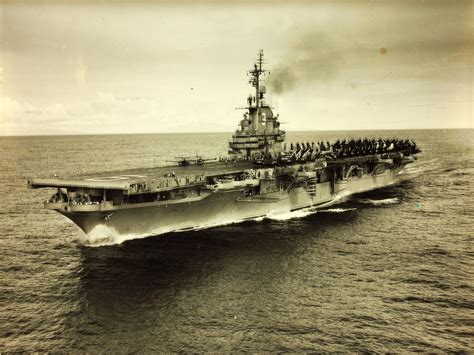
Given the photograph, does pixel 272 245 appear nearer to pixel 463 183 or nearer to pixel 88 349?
pixel 88 349

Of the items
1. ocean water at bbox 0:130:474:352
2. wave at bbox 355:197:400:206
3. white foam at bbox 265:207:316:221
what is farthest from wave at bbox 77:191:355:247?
wave at bbox 355:197:400:206

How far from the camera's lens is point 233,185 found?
21.9 m

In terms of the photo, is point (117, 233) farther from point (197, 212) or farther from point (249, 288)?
point (249, 288)

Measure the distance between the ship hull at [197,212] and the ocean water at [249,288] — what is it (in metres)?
0.67

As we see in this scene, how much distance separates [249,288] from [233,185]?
7509 mm

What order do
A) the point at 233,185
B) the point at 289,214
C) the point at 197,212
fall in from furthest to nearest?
the point at 289,214
the point at 197,212
the point at 233,185

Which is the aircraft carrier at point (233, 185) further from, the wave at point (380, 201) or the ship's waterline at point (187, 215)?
the wave at point (380, 201)

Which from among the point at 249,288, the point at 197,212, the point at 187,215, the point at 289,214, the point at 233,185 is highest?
the point at 233,185

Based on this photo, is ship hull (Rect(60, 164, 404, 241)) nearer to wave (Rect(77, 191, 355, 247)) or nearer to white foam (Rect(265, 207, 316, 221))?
wave (Rect(77, 191, 355, 247))

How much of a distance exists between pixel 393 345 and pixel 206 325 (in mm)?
5730

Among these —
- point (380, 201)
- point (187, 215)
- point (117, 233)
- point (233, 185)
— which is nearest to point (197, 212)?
point (187, 215)

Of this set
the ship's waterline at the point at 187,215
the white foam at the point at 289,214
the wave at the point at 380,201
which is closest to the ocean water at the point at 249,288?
the white foam at the point at 289,214

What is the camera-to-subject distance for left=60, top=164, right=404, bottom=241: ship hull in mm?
19609

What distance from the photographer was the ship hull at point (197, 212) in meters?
19.6
